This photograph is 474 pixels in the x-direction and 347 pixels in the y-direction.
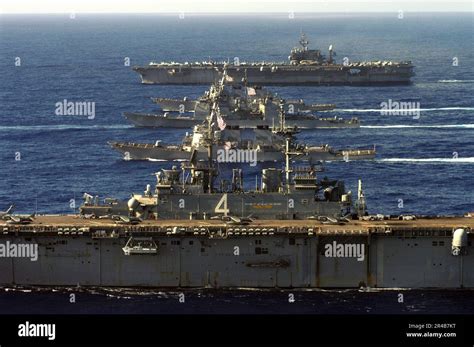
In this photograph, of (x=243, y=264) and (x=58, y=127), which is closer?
(x=243, y=264)

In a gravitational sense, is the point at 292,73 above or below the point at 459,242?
above

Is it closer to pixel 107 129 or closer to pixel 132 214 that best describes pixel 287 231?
pixel 132 214

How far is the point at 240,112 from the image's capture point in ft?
A: 330

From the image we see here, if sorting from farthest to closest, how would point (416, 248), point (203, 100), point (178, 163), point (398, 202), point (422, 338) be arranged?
point (203, 100) < point (178, 163) < point (398, 202) < point (416, 248) < point (422, 338)

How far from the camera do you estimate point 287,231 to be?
4806cm

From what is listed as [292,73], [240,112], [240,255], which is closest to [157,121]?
[240,112]

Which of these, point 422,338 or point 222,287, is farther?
point 222,287

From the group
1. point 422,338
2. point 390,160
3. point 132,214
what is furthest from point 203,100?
point 422,338

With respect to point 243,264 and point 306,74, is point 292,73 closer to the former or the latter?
point 306,74

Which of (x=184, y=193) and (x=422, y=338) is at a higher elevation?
(x=184, y=193)

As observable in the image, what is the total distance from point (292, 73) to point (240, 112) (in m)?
53.2

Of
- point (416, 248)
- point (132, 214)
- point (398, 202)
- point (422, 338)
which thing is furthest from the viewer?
point (398, 202)

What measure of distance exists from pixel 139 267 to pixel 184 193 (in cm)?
431

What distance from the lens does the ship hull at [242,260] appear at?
47906 mm
